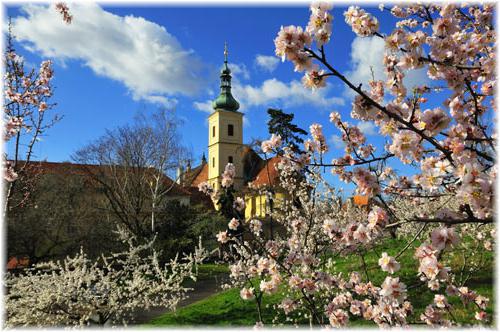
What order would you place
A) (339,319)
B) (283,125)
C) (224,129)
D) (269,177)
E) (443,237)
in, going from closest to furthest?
(443,237), (339,319), (269,177), (283,125), (224,129)

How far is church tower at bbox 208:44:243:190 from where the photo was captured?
41.6 meters

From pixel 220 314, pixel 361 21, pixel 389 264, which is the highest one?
pixel 361 21

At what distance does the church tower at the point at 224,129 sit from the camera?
1636 inches

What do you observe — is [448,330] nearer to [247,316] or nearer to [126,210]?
[247,316]

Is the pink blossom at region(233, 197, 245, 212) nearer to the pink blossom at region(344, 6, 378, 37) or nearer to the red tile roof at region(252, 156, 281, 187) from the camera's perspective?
the red tile roof at region(252, 156, 281, 187)

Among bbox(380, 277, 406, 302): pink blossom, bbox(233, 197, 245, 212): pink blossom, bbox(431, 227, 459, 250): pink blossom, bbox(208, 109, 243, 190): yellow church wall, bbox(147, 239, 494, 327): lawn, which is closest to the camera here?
bbox(431, 227, 459, 250): pink blossom

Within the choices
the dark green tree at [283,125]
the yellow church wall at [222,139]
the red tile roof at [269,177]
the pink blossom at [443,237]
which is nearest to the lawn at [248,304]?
the red tile roof at [269,177]

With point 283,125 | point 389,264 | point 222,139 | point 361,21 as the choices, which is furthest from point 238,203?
point 222,139

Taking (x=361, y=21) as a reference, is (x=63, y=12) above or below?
above

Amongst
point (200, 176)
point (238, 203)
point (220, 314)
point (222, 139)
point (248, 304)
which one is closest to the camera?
point (238, 203)

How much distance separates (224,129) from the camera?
42.5 m

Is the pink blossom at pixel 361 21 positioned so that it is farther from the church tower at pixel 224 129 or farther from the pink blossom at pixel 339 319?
the church tower at pixel 224 129

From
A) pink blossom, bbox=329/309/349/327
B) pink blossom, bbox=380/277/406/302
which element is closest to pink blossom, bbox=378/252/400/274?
pink blossom, bbox=380/277/406/302

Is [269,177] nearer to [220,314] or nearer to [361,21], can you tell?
[361,21]
